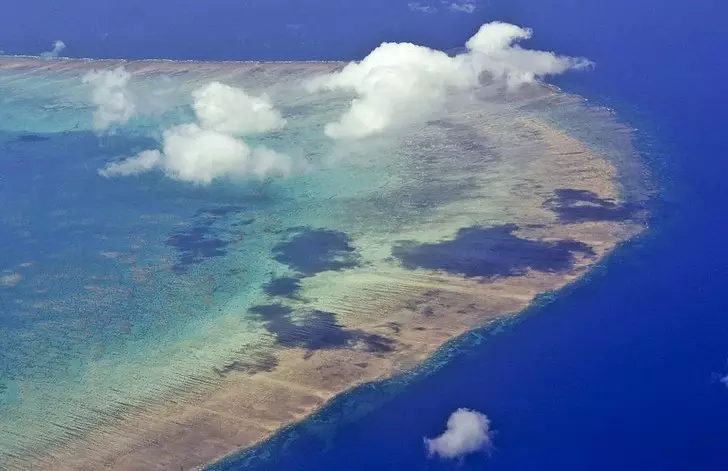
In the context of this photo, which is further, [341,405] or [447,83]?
[447,83]

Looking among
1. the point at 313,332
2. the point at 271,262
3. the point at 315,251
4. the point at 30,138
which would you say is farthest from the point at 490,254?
the point at 30,138

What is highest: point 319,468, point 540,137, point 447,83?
point 447,83

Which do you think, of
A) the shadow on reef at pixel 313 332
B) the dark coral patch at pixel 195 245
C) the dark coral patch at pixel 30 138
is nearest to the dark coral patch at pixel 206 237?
the dark coral patch at pixel 195 245

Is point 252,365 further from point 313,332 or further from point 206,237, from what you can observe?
point 206,237

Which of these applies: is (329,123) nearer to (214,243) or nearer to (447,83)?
(447,83)

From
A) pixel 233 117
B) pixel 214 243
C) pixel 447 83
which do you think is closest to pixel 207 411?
pixel 214 243

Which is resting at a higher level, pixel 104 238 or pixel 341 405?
pixel 104 238
